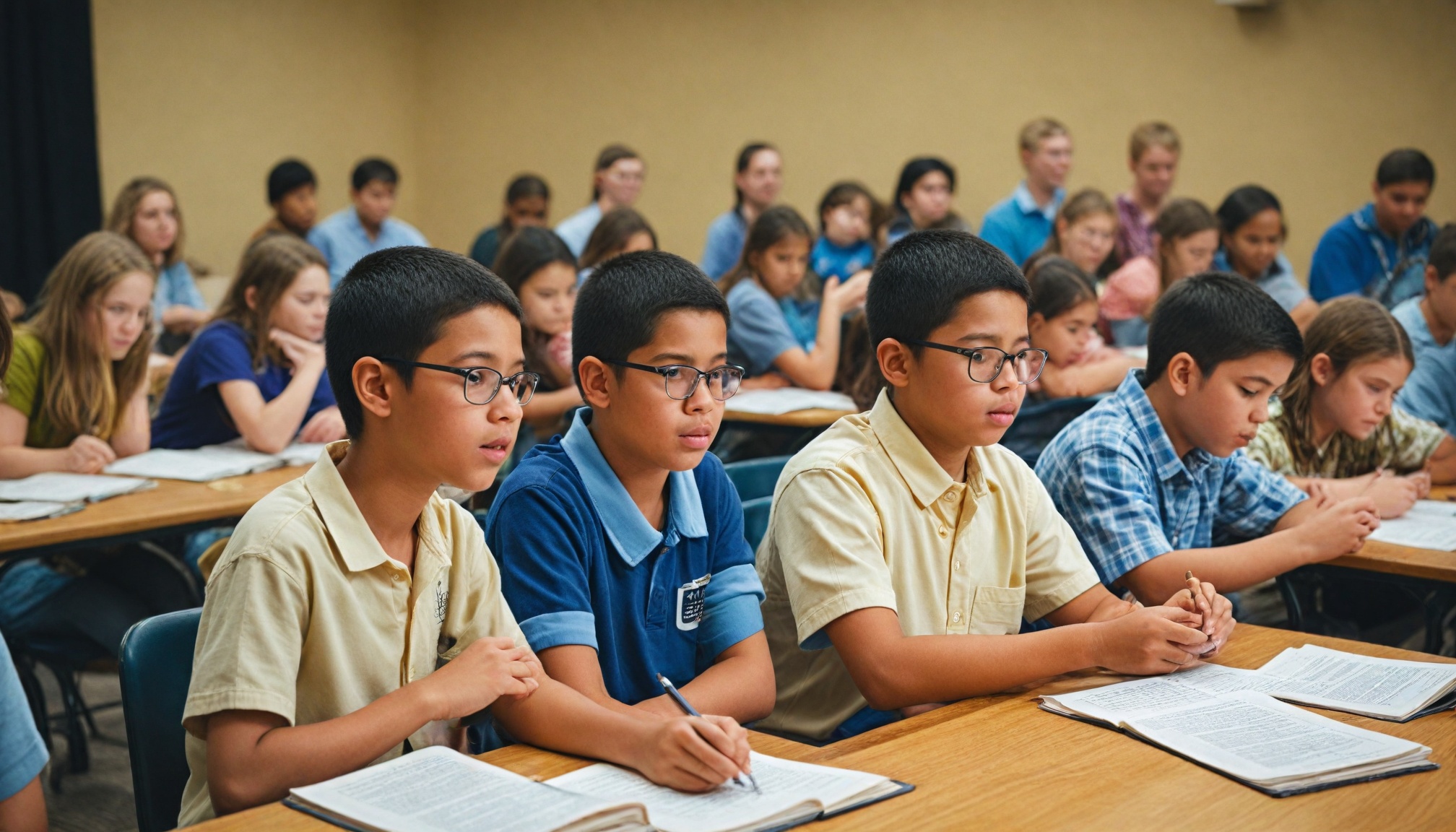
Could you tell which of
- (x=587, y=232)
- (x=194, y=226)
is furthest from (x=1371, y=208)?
(x=194, y=226)

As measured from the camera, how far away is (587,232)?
6254mm

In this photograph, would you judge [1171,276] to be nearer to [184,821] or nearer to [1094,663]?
[1094,663]

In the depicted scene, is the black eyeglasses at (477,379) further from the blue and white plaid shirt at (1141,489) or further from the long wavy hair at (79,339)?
the long wavy hair at (79,339)

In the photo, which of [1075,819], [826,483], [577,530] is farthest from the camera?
[826,483]

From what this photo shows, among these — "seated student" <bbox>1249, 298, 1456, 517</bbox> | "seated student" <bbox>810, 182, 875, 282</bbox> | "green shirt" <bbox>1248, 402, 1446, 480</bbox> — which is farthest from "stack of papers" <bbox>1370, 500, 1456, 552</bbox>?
"seated student" <bbox>810, 182, 875, 282</bbox>

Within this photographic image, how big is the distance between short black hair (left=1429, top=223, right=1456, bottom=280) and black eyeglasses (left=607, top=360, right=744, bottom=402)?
8.46 ft

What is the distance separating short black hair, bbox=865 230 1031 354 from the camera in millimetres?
1766

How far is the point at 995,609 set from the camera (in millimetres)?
1774

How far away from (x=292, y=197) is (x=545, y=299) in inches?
128

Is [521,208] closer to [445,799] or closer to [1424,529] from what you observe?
[1424,529]

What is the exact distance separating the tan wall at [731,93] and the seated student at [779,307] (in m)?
2.82

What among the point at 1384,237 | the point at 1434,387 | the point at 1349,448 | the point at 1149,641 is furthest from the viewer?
the point at 1384,237

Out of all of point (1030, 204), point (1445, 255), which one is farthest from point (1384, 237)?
point (1445, 255)

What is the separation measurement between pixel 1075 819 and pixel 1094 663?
44 cm
